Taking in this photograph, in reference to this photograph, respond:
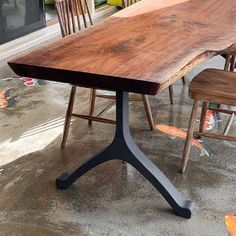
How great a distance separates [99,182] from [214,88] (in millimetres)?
831

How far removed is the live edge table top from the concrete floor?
0.73 m

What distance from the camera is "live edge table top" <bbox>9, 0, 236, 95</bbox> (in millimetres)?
1579

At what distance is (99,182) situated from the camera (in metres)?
2.34

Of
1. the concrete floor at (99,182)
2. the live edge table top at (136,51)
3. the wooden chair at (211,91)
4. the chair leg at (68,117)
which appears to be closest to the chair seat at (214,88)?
the wooden chair at (211,91)

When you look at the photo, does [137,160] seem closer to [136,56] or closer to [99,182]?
[99,182]

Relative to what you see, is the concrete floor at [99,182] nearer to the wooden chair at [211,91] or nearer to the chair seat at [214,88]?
the wooden chair at [211,91]

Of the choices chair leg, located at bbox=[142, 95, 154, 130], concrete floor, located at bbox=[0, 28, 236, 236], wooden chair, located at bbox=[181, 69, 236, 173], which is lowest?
concrete floor, located at bbox=[0, 28, 236, 236]

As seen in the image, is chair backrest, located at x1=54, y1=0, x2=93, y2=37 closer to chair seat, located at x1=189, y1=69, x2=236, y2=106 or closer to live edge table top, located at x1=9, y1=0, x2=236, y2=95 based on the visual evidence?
live edge table top, located at x1=9, y1=0, x2=236, y2=95

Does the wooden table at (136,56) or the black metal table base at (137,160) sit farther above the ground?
the wooden table at (136,56)

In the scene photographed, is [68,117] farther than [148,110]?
No

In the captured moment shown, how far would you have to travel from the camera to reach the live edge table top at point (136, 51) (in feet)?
5.18

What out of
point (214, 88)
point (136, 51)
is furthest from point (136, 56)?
point (214, 88)

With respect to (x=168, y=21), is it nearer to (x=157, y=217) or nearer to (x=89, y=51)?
(x=89, y=51)

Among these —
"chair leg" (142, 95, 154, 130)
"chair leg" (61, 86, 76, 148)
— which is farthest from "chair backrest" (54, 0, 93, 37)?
"chair leg" (142, 95, 154, 130)
